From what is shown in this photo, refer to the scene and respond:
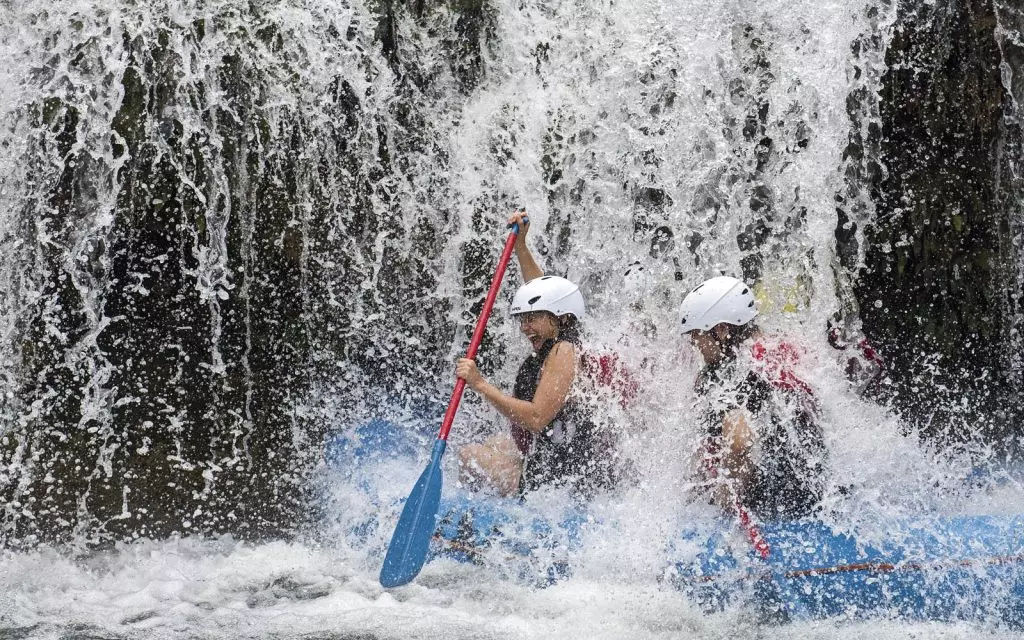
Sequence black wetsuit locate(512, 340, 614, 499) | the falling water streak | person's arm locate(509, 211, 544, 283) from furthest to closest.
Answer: the falling water streak
person's arm locate(509, 211, 544, 283)
black wetsuit locate(512, 340, 614, 499)

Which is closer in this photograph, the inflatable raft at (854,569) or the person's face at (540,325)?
the inflatable raft at (854,569)

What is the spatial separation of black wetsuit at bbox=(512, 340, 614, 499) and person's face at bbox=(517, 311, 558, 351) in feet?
0.12

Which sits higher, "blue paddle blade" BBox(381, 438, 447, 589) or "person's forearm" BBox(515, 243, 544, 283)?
"person's forearm" BBox(515, 243, 544, 283)

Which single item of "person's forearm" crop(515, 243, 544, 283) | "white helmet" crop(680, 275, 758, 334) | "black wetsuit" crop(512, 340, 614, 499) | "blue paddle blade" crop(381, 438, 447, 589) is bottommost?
"blue paddle blade" crop(381, 438, 447, 589)

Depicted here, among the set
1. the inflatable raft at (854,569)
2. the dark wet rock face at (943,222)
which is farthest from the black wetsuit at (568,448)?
the dark wet rock face at (943,222)

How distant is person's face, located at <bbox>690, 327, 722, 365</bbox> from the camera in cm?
461

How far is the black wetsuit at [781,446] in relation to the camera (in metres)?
4.33

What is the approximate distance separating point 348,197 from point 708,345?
2870mm

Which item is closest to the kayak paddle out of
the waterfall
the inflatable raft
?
the inflatable raft

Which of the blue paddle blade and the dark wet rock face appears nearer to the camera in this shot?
the blue paddle blade

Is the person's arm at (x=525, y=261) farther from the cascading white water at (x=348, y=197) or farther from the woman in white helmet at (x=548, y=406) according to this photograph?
the woman in white helmet at (x=548, y=406)

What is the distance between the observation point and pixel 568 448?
4789 millimetres

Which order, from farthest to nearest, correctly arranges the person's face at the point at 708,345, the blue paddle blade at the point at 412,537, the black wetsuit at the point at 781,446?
1. the person's face at the point at 708,345
2. the blue paddle blade at the point at 412,537
3. the black wetsuit at the point at 781,446

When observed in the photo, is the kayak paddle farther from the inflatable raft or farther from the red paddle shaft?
the inflatable raft
